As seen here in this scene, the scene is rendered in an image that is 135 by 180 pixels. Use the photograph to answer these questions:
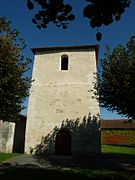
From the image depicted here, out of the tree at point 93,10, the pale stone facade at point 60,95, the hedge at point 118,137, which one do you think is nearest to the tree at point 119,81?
the pale stone facade at point 60,95

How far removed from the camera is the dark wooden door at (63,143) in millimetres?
18953

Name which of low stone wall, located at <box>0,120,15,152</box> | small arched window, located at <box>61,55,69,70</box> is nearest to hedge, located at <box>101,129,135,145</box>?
small arched window, located at <box>61,55,69,70</box>

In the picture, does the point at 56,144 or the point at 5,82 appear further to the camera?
the point at 56,144

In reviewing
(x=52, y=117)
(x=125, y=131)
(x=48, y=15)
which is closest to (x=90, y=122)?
(x=52, y=117)

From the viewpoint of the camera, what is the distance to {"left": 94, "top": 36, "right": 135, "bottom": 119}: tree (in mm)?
13414

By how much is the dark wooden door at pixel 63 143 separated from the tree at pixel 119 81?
5.71m

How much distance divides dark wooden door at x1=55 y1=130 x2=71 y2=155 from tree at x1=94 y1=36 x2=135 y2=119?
5.71 m

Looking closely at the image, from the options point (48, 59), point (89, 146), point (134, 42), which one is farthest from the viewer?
point (48, 59)

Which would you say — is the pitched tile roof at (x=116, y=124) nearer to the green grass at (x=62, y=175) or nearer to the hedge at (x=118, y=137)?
the hedge at (x=118, y=137)

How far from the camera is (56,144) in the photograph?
19.2 m

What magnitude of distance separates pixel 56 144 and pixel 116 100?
297 inches

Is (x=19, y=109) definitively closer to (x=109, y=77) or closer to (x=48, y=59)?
(x=109, y=77)

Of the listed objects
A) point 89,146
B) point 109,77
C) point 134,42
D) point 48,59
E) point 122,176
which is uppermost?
point 48,59

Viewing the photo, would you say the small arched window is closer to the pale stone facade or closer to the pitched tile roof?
the pale stone facade
